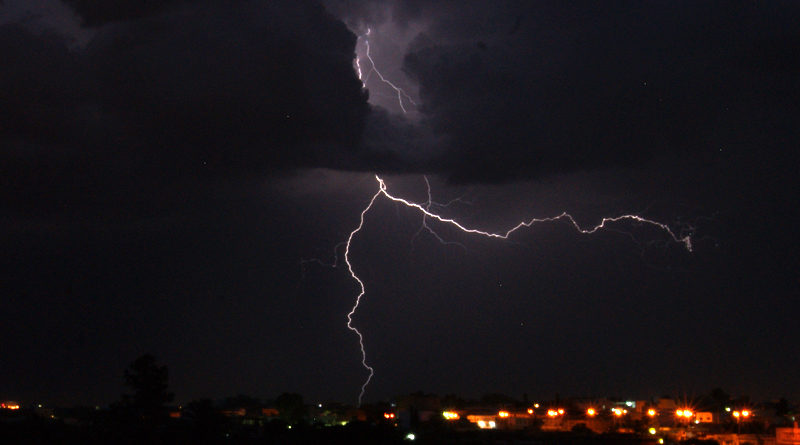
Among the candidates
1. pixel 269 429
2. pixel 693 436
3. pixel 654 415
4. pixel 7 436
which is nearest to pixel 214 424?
pixel 269 429

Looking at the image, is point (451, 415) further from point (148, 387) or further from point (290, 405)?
point (148, 387)

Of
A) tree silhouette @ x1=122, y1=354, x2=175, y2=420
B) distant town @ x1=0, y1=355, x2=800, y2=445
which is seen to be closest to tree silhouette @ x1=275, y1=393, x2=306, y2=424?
distant town @ x1=0, y1=355, x2=800, y2=445

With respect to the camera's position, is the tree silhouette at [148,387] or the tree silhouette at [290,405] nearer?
the tree silhouette at [148,387]

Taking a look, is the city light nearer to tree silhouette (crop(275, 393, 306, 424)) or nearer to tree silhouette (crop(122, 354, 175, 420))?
tree silhouette (crop(275, 393, 306, 424))

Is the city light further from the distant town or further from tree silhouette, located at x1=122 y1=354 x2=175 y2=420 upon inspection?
tree silhouette, located at x1=122 y1=354 x2=175 y2=420

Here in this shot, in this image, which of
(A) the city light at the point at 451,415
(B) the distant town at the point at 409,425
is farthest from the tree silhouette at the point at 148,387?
(A) the city light at the point at 451,415

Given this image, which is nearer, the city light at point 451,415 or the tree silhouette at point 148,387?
the tree silhouette at point 148,387

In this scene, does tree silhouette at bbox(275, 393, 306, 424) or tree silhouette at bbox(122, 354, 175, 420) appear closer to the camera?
tree silhouette at bbox(122, 354, 175, 420)

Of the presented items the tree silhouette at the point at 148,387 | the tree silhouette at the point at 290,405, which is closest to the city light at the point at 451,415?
the tree silhouette at the point at 290,405

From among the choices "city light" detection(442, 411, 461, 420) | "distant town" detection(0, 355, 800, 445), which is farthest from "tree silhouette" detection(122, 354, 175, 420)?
"city light" detection(442, 411, 461, 420)

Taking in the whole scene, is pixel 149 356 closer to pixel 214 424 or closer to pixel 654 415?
pixel 214 424

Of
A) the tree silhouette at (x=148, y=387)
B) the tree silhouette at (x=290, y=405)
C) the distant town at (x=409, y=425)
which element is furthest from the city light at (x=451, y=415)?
the tree silhouette at (x=148, y=387)

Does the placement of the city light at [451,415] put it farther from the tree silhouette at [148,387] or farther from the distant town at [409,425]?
the tree silhouette at [148,387]

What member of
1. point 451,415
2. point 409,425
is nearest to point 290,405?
point 451,415
